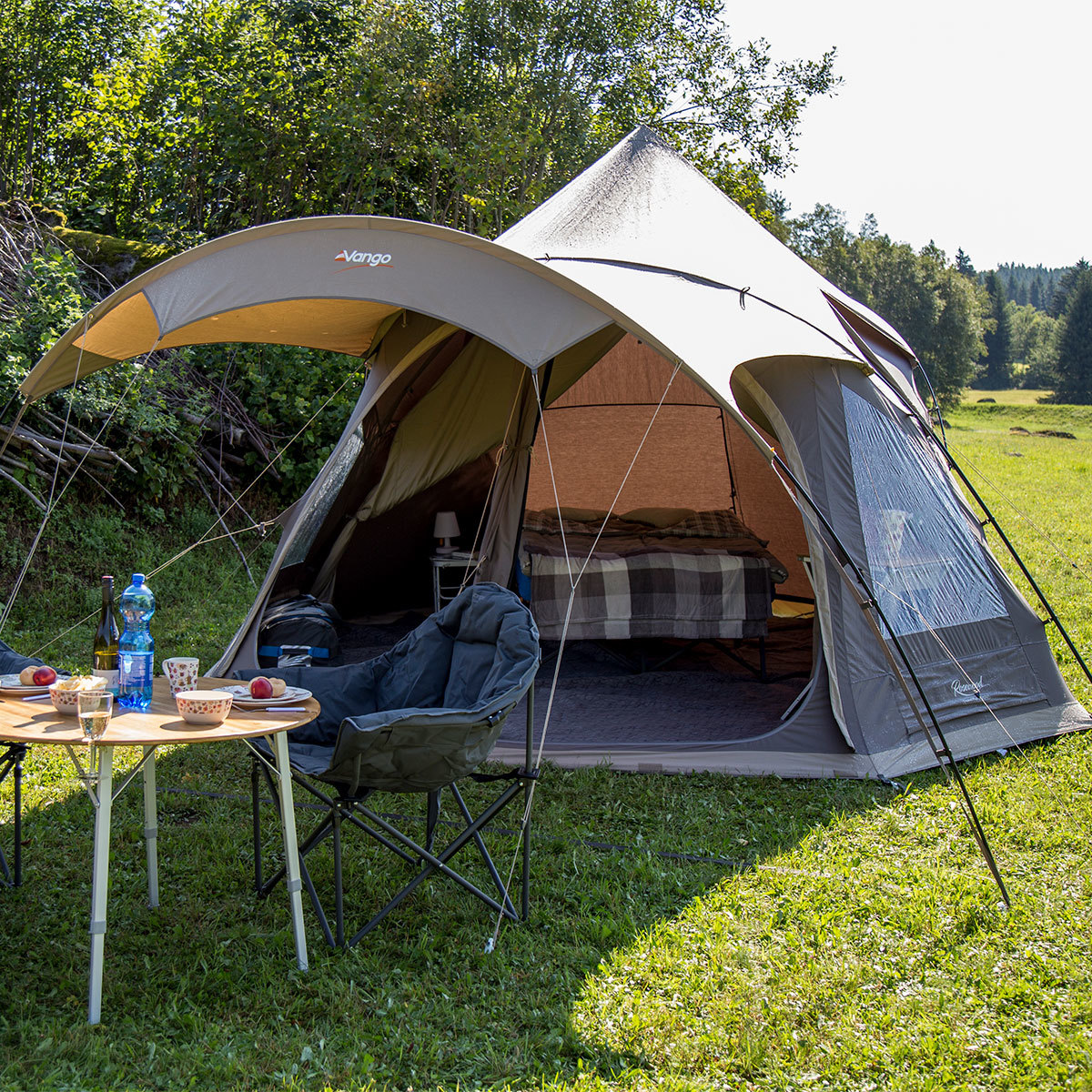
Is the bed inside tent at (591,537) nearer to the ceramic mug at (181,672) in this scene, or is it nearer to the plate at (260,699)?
the plate at (260,699)

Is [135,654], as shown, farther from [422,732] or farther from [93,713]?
[422,732]

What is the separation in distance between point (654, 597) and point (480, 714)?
8.74ft

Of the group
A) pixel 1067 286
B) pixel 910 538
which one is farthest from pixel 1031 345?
pixel 910 538

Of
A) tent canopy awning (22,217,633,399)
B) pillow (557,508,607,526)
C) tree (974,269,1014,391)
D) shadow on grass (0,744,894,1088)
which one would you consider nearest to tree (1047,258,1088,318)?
tree (974,269,1014,391)

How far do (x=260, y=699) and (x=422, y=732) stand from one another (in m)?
0.42

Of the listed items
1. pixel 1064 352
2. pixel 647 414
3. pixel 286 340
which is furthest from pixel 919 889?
pixel 1064 352

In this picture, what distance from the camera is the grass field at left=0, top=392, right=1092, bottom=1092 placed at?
222 cm

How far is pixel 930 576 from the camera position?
4207 mm

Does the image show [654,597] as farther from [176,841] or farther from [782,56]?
[782,56]

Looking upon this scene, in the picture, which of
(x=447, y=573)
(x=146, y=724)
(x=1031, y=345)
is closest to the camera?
(x=146, y=724)

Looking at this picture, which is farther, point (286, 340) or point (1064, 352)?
point (1064, 352)

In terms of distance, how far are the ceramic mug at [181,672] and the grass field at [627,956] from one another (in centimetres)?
67

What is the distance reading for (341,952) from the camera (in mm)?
2641

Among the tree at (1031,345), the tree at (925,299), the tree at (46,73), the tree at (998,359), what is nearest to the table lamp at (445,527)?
the tree at (46,73)
